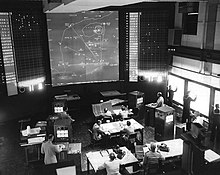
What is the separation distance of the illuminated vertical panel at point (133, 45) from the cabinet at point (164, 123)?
3.86m

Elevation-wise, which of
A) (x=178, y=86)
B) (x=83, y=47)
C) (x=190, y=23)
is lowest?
(x=178, y=86)

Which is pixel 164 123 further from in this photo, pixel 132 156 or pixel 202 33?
pixel 202 33

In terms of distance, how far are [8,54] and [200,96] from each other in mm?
7578

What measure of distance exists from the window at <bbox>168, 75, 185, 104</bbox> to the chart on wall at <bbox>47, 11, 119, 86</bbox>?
2.55 metres

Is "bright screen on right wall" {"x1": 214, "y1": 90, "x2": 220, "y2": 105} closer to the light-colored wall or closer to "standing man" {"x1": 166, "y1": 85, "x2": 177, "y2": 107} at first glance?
the light-colored wall

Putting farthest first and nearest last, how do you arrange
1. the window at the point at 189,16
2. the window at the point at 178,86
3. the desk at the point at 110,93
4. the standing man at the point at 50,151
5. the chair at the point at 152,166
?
the desk at the point at 110,93
the window at the point at 178,86
the window at the point at 189,16
the standing man at the point at 50,151
the chair at the point at 152,166

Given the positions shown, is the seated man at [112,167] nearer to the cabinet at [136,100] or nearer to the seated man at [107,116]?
the seated man at [107,116]

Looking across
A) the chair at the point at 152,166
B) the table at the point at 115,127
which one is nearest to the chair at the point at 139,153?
the chair at the point at 152,166

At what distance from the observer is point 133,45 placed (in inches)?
473

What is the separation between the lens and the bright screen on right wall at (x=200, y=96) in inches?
386

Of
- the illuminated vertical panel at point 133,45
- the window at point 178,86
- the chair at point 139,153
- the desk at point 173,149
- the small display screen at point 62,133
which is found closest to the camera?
the desk at point 173,149

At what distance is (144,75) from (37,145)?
6570 millimetres

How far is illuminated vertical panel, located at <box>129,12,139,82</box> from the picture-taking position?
1180 cm

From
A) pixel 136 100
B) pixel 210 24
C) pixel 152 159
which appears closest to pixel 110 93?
pixel 136 100
